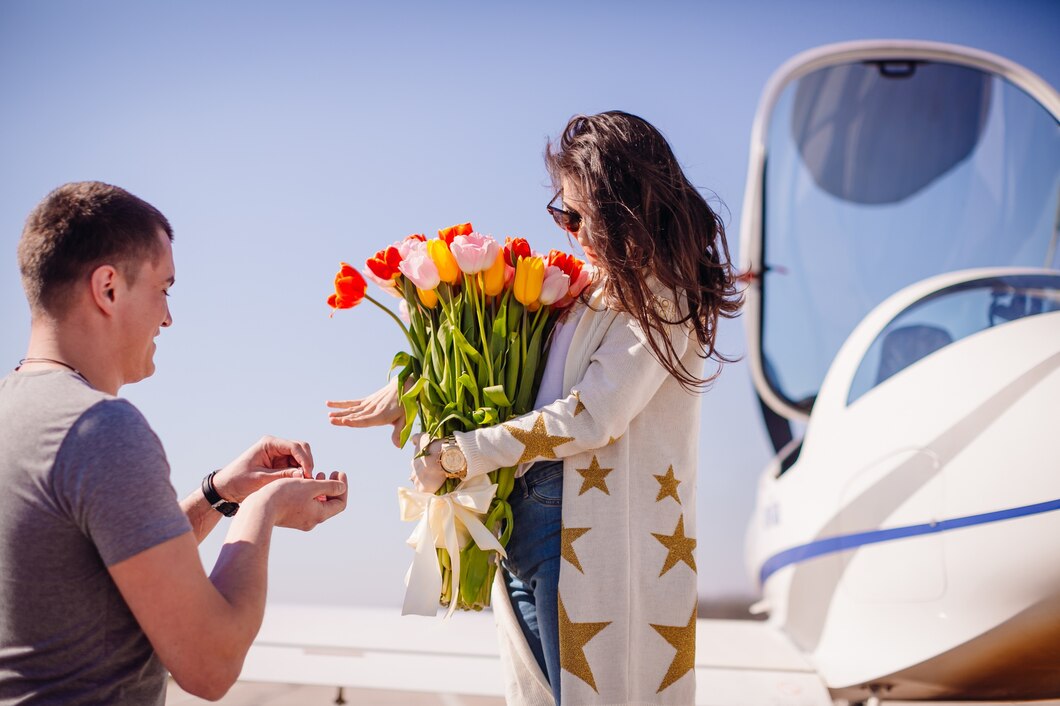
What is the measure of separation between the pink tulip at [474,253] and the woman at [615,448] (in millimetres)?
216

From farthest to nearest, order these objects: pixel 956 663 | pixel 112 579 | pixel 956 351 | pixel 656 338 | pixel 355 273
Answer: pixel 956 351 → pixel 956 663 → pixel 355 273 → pixel 656 338 → pixel 112 579

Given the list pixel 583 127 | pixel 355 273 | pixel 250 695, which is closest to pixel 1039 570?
pixel 583 127

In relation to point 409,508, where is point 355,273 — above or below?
above

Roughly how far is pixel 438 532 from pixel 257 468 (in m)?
0.41

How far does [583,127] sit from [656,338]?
0.52 metres

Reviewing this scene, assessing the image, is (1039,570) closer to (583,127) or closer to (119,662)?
(583,127)

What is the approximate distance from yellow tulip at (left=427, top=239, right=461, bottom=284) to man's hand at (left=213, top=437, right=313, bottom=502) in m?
0.48

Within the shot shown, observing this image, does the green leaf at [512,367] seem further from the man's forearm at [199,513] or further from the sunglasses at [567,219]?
the man's forearm at [199,513]

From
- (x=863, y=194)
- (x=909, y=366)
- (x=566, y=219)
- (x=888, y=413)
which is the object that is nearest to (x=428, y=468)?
(x=566, y=219)

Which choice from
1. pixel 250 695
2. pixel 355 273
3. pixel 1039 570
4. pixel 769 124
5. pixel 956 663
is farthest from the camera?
pixel 769 124

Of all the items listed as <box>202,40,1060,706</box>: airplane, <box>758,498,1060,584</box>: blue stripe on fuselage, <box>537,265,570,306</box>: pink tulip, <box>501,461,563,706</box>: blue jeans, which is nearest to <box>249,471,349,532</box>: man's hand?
<box>501,461,563,706</box>: blue jeans

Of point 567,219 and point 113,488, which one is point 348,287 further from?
point 113,488

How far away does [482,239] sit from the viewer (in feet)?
5.99

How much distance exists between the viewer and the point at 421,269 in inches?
71.2
